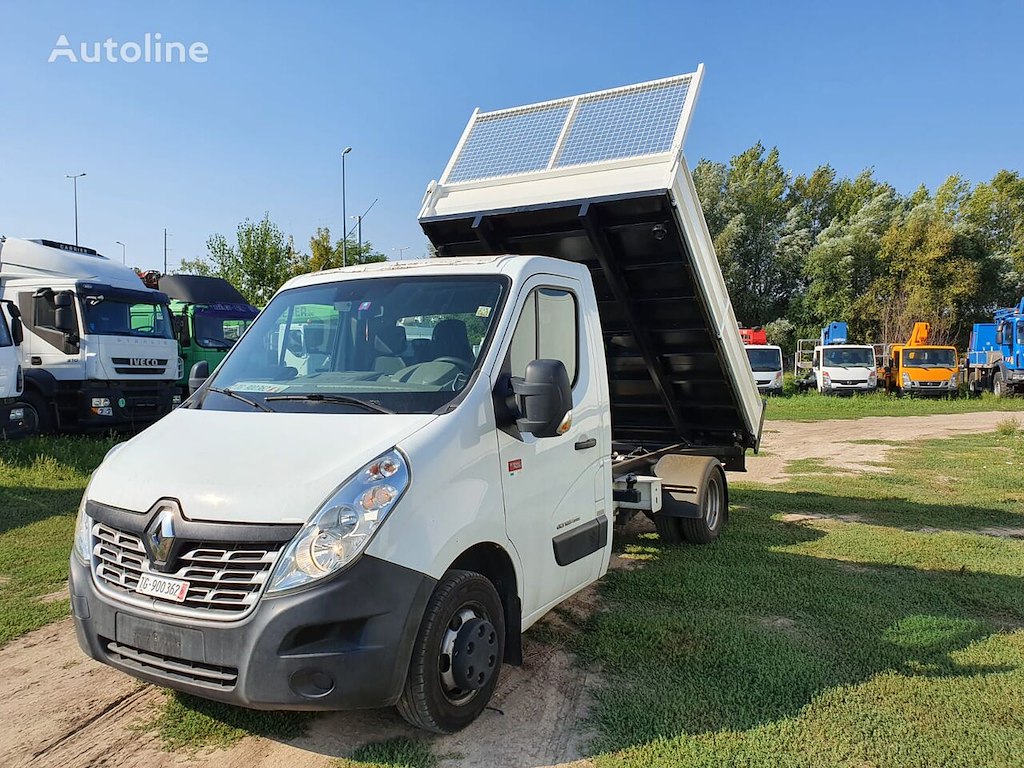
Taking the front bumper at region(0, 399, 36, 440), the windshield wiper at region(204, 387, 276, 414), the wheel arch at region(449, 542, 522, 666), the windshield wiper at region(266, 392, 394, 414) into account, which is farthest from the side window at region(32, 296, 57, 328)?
the wheel arch at region(449, 542, 522, 666)

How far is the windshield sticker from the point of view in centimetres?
395

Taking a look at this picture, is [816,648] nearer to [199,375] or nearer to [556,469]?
[556,469]

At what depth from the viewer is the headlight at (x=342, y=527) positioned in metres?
2.92

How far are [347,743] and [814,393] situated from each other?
29536mm

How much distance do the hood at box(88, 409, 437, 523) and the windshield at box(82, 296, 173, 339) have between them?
1053 centimetres

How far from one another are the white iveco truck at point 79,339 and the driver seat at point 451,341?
1059 centimetres

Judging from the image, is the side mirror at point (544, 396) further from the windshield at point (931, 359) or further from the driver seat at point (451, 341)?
the windshield at point (931, 359)

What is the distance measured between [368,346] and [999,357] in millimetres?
29947

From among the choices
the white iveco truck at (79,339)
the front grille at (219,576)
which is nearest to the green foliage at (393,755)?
the front grille at (219,576)

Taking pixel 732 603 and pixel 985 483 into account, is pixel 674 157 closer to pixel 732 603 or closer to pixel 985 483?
pixel 732 603

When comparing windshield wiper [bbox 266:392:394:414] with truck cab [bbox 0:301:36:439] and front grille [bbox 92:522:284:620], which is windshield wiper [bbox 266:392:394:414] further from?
truck cab [bbox 0:301:36:439]

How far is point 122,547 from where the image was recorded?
10.7ft

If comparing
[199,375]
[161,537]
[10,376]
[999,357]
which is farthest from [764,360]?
[161,537]

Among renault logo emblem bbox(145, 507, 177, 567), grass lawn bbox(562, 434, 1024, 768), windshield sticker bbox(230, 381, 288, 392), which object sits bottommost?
grass lawn bbox(562, 434, 1024, 768)
